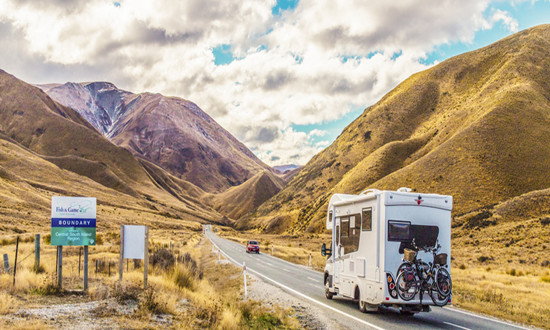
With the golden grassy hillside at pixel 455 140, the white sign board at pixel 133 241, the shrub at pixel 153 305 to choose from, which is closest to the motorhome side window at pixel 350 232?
the shrub at pixel 153 305

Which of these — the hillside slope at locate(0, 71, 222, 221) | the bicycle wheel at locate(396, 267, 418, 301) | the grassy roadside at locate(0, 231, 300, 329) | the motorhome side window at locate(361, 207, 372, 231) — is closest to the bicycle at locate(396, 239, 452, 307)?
the bicycle wheel at locate(396, 267, 418, 301)

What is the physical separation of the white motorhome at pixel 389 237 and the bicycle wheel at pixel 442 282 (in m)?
0.42

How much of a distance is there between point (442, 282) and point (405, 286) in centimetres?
120

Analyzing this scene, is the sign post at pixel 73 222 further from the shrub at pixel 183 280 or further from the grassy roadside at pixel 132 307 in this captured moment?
the shrub at pixel 183 280

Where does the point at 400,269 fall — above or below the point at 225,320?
above

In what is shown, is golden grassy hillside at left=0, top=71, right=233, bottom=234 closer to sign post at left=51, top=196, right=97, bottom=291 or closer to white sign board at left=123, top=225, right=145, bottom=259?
sign post at left=51, top=196, right=97, bottom=291

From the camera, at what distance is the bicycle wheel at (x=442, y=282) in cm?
1182

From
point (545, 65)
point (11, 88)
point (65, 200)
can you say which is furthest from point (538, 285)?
point (11, 88)

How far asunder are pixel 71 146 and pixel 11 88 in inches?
1740

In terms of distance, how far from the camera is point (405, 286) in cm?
1155

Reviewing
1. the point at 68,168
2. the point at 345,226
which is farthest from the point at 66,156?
the point at 345,226

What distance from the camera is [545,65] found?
284ft

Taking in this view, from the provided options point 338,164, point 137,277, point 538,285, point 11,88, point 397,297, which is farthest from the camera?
point 11,88

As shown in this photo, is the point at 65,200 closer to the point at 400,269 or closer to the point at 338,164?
the point at 400,269
